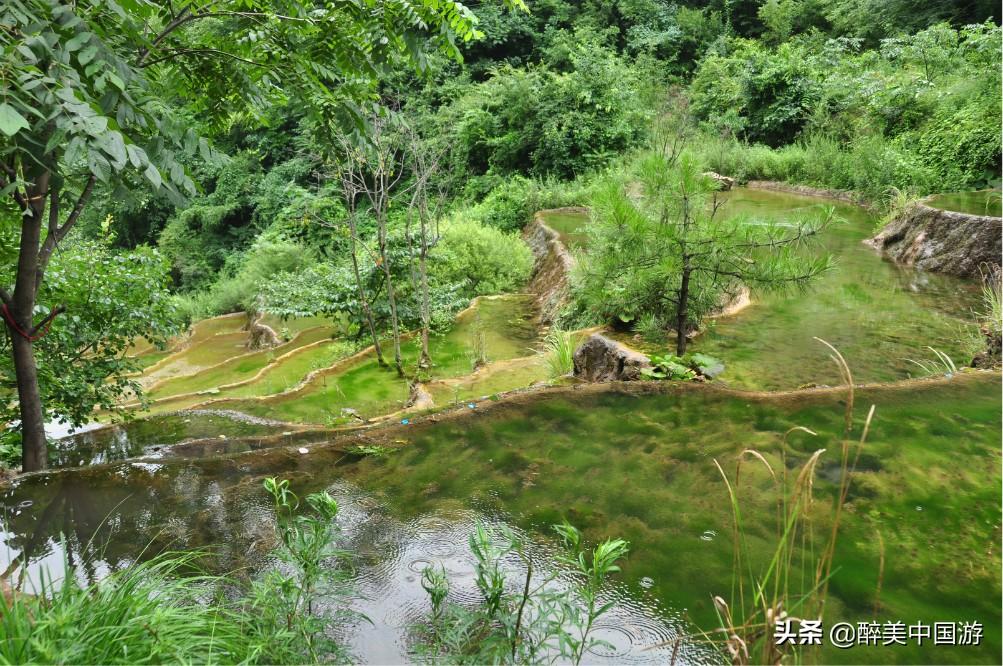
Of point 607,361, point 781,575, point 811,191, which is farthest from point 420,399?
point 811,191

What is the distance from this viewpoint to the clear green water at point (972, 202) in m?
8.34

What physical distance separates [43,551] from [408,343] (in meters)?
5.83

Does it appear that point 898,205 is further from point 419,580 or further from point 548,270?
point 419,580

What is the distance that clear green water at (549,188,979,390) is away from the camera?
5488 millimetres

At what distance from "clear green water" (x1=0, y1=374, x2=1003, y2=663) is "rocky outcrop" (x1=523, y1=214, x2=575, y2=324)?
4.05m

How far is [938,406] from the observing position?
4223 mm

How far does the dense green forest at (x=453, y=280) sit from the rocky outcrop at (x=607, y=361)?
0.21 m

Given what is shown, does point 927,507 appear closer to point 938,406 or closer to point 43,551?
point 938,406

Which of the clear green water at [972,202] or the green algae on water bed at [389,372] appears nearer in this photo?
the green algae on water bed at [389,372]

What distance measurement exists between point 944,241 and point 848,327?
3.01 meters

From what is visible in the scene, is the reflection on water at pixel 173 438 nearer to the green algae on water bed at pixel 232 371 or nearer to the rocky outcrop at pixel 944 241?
the green algae on water bed at pixel 232 371

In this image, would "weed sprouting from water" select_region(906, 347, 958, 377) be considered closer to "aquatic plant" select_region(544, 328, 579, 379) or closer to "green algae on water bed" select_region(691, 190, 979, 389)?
"green algae on water bed" select_region(691, 190, 979, 389)

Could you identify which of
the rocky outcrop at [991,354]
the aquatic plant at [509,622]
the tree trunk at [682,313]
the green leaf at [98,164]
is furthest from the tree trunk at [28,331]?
the rocky outcrop at [991,354]

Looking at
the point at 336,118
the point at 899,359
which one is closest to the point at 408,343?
the point at 336,118
